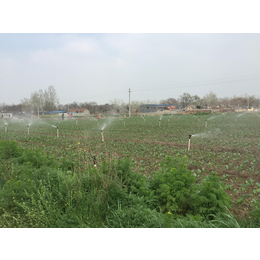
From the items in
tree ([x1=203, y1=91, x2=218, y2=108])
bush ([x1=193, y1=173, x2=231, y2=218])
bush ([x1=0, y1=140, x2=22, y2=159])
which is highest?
tree ([x1=203, y1=91, x2=218, y2=108])

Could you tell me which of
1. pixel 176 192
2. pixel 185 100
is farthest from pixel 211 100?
pixel 176 192

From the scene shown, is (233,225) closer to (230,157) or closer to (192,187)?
(192,187)

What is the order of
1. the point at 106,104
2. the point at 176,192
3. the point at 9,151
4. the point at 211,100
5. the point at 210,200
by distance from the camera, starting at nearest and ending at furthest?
the point at 210,200 → the point at 176,192 → the point at 9,151 → the point at 106,104 → the point at 211,100

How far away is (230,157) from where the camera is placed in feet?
25.0

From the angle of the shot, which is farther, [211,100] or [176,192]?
[211,100]

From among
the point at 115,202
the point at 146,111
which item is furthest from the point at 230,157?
the point at 146,111

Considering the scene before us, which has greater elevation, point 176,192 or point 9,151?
point 9,151

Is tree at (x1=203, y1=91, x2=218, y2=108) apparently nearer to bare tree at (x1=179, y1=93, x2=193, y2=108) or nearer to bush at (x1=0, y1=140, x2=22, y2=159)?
bare tree at (x1=179, y1=93, x2=193, y2=108)

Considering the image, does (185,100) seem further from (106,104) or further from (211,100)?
(106,104)

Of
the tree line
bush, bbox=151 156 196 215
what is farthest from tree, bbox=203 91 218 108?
bush, bbox=151 156 196 215

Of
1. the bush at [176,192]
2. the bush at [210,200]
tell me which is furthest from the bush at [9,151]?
the bush at [210,200]

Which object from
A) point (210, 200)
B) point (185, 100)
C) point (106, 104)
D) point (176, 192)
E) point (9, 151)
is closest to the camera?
point (210, 200)

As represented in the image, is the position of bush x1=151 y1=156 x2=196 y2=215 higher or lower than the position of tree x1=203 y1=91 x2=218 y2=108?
lower

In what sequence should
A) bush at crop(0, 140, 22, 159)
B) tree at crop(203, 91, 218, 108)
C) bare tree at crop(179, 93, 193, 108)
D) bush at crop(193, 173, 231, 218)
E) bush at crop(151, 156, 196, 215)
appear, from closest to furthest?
bush at crop(193, 173, 231, 218) < bush at crop(151, 156, 196, 215) < bush at crop(0, 140, 22, 159) < tree at crop(203, 91, 218, 108) < bare tree at crop(179, 93, 193, 108)
